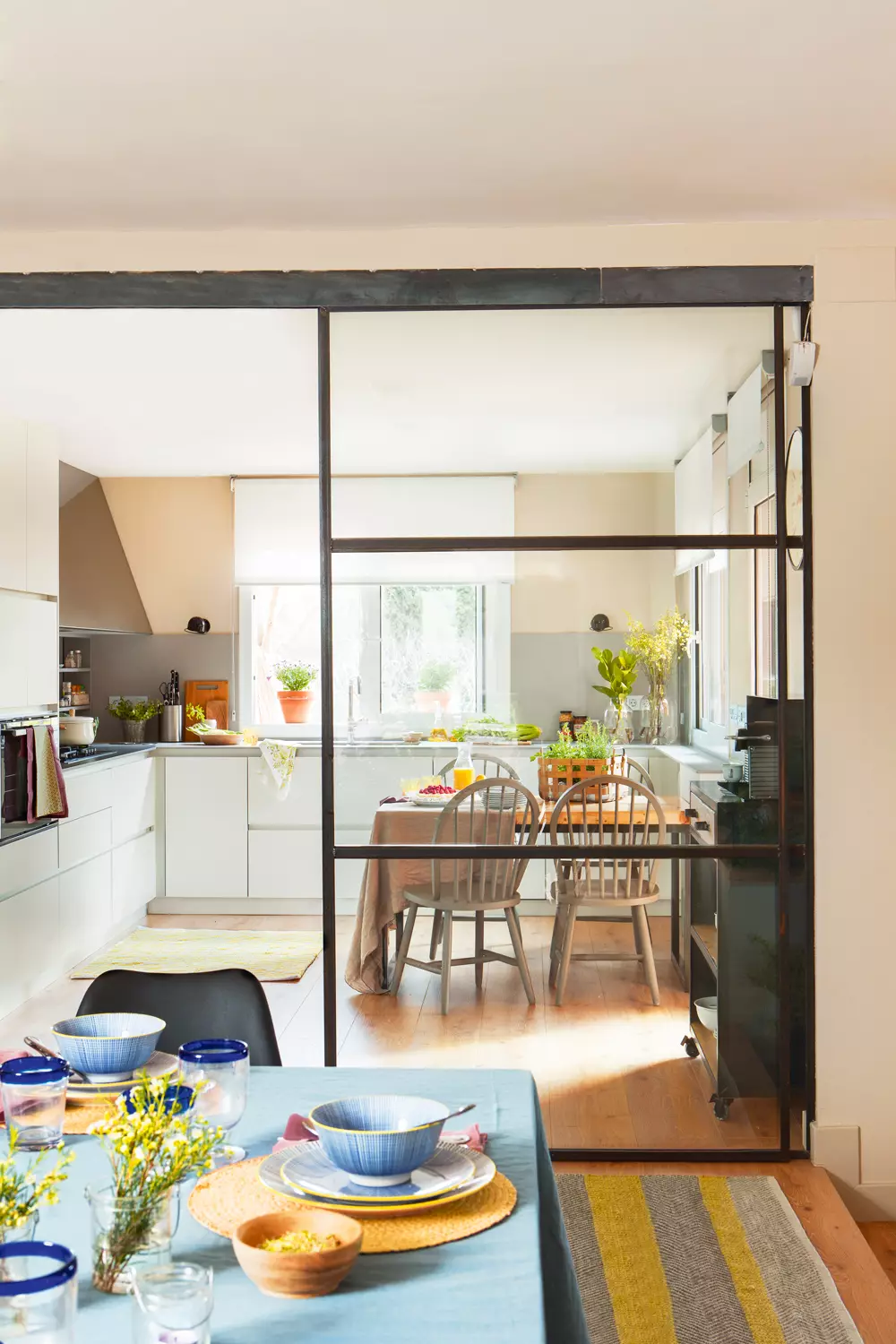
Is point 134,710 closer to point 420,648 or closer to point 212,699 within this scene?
point 212,699

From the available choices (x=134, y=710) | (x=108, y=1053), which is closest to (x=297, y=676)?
(x=134, y=710)

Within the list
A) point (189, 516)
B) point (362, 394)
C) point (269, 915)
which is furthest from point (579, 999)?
point (189, 516)

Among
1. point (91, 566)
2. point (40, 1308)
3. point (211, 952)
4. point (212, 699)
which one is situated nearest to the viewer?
point (40, 1308)

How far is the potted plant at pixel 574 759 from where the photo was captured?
3.31 metres

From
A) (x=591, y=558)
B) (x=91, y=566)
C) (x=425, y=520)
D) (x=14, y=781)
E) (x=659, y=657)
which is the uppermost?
(x=91, y=566)

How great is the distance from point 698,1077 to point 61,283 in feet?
9.30

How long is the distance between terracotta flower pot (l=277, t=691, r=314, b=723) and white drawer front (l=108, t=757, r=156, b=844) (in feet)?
2.92

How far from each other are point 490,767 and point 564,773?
0.70 ft

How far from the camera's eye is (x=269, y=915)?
6730 mm

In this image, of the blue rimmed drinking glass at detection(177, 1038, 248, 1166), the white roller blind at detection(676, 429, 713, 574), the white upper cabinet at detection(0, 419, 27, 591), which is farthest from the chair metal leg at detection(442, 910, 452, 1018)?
the white upper cabinet at detection(0, 419, 27, 591)

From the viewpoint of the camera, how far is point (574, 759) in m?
3.35

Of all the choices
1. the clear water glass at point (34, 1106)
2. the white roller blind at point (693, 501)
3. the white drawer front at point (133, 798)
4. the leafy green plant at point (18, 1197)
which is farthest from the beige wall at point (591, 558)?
the white drawer front at point (133, 798)

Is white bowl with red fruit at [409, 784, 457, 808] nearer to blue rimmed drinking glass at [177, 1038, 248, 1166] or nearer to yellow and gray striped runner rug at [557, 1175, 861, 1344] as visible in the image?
yellow and gray striped runner rug at [557, 1175, 861, 1344]

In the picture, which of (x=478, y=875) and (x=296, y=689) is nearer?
(x=478, y=875)
